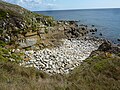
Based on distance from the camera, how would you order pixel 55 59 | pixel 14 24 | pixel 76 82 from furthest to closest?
pixel 14 24 → pixel 55 59 → pixel 76 82

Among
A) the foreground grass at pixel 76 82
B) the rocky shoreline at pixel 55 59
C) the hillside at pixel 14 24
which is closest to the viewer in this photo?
the foreground grass at pixel 76 82

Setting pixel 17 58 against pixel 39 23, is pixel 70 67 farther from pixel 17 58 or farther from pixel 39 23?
pixel 39 23

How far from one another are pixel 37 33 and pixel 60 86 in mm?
20539

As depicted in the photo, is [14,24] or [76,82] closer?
[76,82]

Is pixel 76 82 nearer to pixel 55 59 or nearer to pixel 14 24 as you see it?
pixel 55 59

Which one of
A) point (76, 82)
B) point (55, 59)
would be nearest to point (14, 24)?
point (55, 59)

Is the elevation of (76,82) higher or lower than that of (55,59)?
higher

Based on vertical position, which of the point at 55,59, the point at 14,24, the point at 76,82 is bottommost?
the point at 55,59

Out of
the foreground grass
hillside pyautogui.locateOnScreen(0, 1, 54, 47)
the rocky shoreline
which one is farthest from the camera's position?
hillside pyautogui.locateOnScreen(0, 1, 54, 47)

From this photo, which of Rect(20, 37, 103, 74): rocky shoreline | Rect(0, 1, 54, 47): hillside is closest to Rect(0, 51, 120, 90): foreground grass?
Rect(20, 37, 103, 74): rocky shoreline

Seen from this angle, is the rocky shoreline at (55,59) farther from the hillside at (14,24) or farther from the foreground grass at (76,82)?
the foreground grass at (76,82)

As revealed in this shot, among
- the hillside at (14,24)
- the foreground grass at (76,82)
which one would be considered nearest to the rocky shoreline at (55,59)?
the hillside at (14,24)

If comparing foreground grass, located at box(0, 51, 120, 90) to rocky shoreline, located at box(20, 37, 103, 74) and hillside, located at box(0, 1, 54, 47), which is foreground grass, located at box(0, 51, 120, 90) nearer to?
rocky shoreline, located at box(20, 37, 103, 74)

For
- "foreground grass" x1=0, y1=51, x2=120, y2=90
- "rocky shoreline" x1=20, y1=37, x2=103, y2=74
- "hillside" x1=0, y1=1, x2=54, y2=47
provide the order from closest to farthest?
1. "foreground grass" x1=0, y1=51, x2=120, y2=90
2. "rocky shoreline" x1=20, y1=37, x2=103, y2=74
3. "hillside" x1=0, y1=1, x2=54, y2=47
